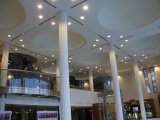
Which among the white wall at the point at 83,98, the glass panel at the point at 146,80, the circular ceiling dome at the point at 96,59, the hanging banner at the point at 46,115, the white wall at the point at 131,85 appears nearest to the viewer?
the hanging banner at the point at 46,115

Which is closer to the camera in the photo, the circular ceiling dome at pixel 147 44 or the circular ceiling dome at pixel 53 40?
the circular ceiling dome at pixel 53 40

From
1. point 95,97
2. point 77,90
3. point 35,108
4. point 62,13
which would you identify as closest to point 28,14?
point 62,13

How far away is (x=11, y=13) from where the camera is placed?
14.7m

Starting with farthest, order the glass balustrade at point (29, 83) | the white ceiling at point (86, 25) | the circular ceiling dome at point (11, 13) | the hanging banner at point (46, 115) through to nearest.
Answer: the glass balustrade at point (29, 83), the circular ceiling dome at point (11, 13), the white ceiling at point (86, 25), the hanging banner at point (46, 115)

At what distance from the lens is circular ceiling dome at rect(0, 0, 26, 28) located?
555 inches

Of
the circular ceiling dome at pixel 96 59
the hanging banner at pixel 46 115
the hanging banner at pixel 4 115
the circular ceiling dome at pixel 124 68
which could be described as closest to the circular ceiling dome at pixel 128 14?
the hanging banner at pixel 46 115

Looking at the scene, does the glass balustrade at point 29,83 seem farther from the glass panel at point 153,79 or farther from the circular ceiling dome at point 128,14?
the glass panel at point 153,79

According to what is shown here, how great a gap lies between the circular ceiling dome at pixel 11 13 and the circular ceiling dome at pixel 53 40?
3565 mm

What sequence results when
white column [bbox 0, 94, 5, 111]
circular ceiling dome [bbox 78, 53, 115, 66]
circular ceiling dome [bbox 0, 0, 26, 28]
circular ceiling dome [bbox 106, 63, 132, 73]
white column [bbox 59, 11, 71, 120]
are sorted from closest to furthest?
white column [bbox 59, 11, 71, 120]
circular ceiling dome [bbox 0, 0, 26, 28]
white column [bbox 0, 94, 5, 111]
circular ceiling dome [bbox 78, 53, 115, 66]
circular ceiling dome [bbox 106, 63, 132, 73]

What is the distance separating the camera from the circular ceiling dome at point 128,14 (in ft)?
48.2

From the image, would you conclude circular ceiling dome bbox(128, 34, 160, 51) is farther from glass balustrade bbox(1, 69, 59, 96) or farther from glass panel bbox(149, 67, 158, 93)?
glass balustrade bbox(1, 69, 59, 96)

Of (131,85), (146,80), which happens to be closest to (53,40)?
(131,85)

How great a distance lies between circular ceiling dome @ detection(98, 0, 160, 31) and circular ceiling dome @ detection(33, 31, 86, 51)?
11.3 feet

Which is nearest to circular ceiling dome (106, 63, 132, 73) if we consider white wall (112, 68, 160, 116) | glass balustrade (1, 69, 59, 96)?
white wall (112, 68, 160, 116)
